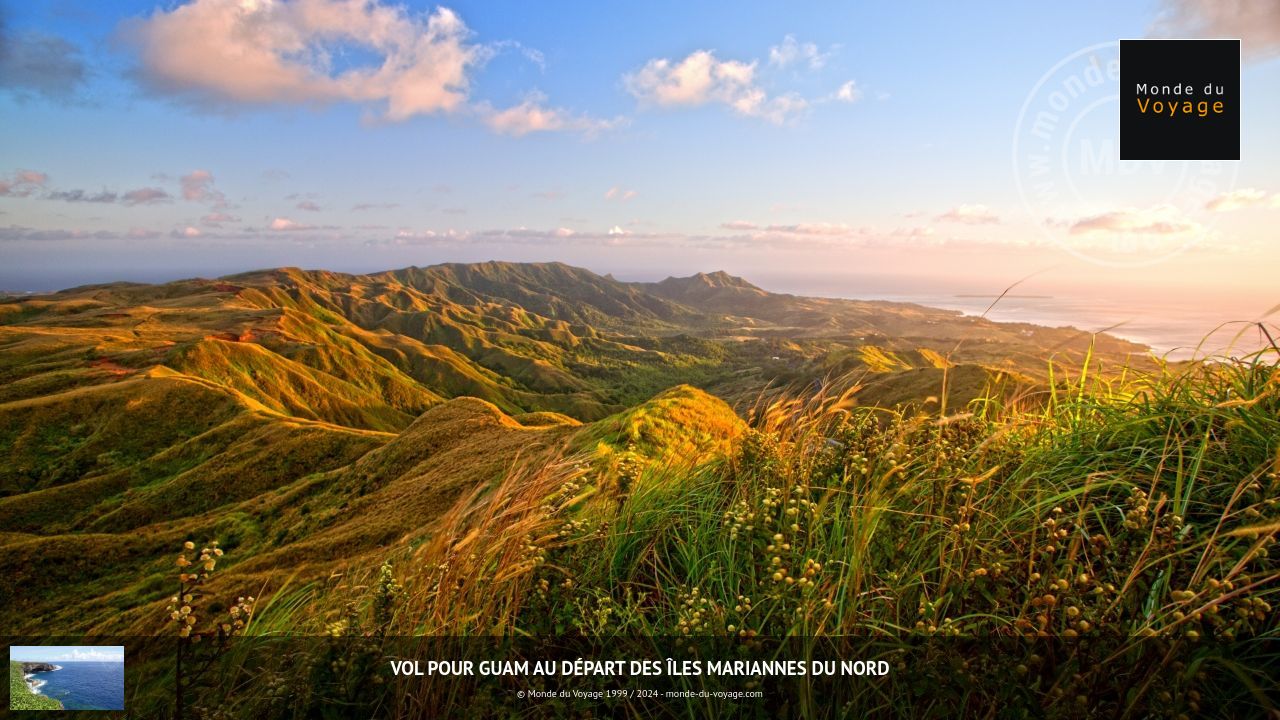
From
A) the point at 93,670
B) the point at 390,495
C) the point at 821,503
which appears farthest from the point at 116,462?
the point at 821,503

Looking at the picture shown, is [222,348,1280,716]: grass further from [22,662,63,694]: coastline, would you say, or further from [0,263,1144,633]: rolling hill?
[22,662,63,694]: coastline

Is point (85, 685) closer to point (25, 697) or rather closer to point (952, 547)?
point (25, 697)

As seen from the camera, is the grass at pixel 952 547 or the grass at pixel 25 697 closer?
the grass at pixel 952 547

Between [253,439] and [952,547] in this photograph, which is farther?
[253,439]

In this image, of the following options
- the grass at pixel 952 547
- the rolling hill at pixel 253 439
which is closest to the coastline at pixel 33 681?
the grass at pixel 952 547

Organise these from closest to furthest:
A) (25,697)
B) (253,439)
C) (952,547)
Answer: (952,547) → (25,697) → (253,439)

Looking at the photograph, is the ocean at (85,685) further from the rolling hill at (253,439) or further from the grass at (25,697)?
the rolling hill at (253,439)

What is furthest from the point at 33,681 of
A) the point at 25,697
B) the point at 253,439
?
the point at 253,439
